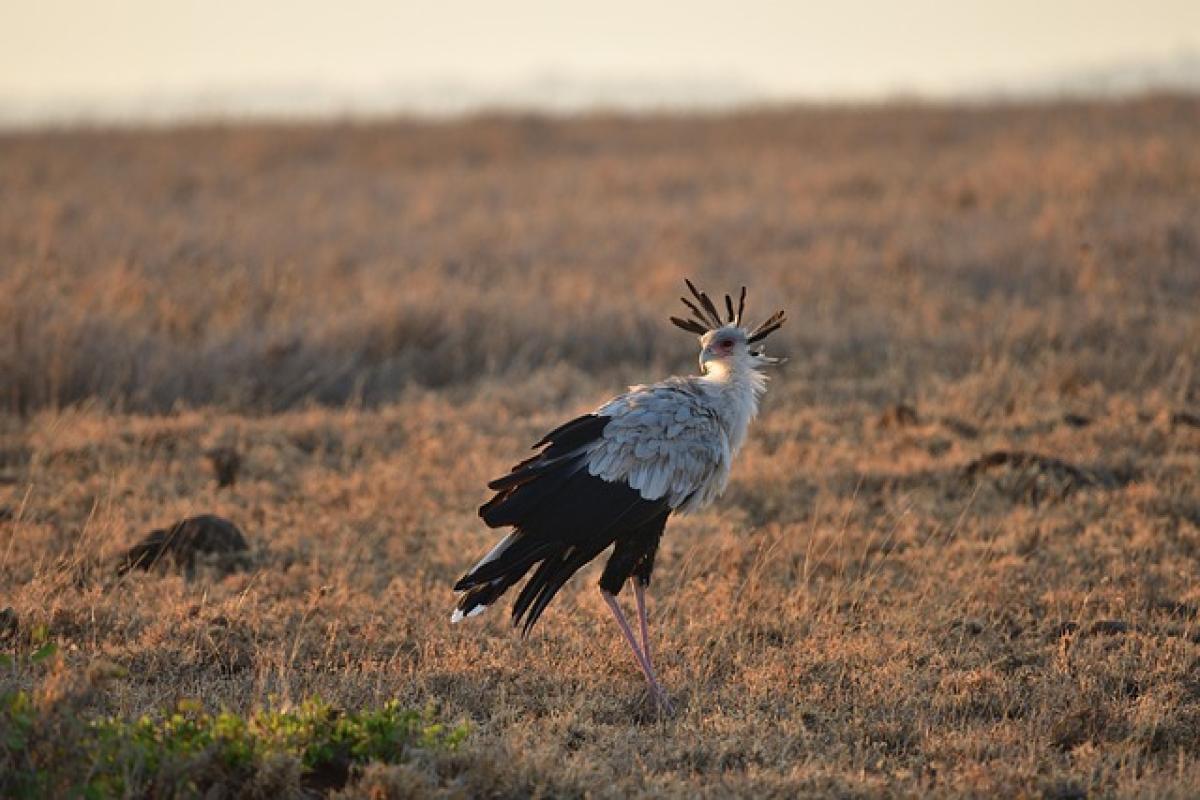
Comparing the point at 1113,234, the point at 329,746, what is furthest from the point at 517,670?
the point at 1113,234

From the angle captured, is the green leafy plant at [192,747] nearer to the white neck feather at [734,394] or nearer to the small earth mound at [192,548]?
the white neck feather at [734,394]

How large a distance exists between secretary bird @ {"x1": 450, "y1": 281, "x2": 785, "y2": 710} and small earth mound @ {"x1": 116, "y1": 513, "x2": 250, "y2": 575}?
2.09m

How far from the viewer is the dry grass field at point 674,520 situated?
478cm

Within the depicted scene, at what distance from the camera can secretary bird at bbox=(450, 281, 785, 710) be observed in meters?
4.89

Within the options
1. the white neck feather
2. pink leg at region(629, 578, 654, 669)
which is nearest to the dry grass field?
pink leg at region(629, 578, 654, 669)

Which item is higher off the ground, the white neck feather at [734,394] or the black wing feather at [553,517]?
the white neck feather at [734,394]

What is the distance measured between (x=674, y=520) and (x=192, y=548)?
2.54m

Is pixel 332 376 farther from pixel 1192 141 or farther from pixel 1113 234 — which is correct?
pixel 1192 141

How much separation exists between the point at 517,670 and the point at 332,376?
4800mm

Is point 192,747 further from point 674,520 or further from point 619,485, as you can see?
point 674,520

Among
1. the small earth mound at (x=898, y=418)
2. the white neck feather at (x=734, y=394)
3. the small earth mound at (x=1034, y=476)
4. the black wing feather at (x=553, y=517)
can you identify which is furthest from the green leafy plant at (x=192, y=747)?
the small earth mound at (x=898, y=418)

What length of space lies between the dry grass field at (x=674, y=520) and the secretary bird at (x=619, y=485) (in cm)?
46

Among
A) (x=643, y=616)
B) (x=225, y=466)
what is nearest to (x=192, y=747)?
(x=643, y=616)

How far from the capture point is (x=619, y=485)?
197 inches
